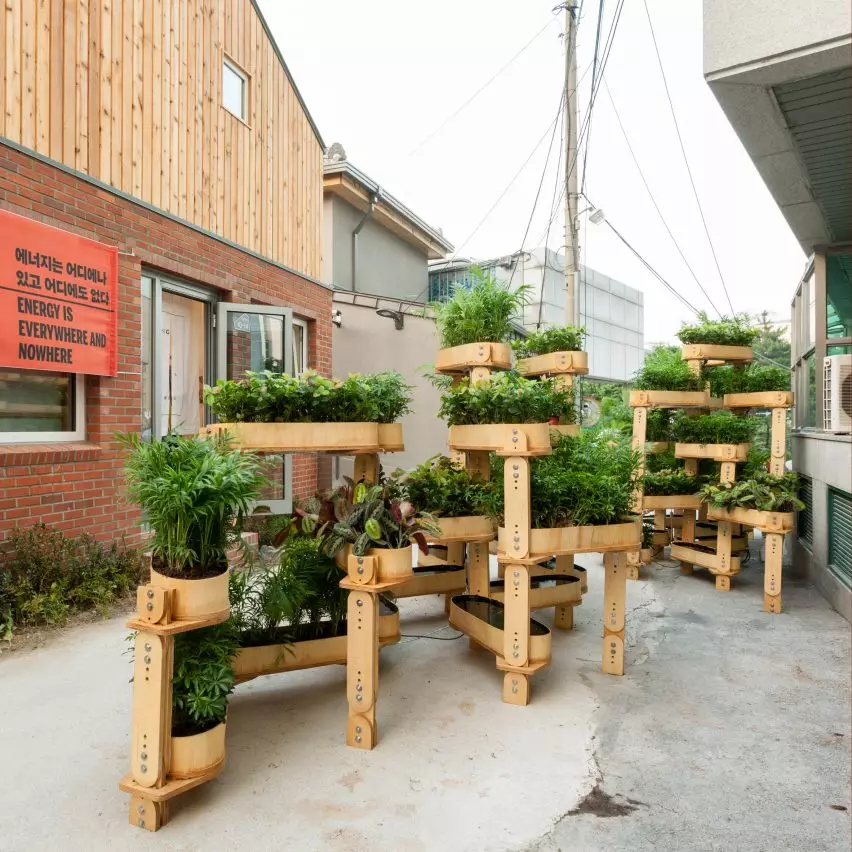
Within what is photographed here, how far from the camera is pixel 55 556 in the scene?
177 inches

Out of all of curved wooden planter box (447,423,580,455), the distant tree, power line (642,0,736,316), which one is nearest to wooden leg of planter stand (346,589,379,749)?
curved wooden planter box (447,423,580,455)

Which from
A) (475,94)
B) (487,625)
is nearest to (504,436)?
(487,625)

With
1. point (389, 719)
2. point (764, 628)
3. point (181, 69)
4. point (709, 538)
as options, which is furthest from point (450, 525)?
point (181, 69)

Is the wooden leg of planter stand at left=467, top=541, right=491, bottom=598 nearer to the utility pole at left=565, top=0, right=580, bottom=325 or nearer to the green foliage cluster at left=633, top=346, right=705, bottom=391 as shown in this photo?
the green foliage cluster at left=633, top=346, right=705, bottom=391

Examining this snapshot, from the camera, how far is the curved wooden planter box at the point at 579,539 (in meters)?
3.32

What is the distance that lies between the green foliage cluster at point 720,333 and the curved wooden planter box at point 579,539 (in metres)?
3.46

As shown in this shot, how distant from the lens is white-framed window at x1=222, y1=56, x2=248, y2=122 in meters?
6.66

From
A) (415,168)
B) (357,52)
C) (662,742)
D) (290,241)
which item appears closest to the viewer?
(662,742)

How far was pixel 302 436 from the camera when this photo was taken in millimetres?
2762

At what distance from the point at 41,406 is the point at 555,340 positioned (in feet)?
13.3

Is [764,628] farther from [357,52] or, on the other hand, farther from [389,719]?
[357,52]

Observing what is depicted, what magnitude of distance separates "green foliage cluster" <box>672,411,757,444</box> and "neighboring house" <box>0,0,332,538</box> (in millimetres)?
4273

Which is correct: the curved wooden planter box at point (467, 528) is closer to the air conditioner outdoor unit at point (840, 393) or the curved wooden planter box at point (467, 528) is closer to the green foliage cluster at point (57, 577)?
the green foliage cluster at point (57, 577)

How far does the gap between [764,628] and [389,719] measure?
325 cm
